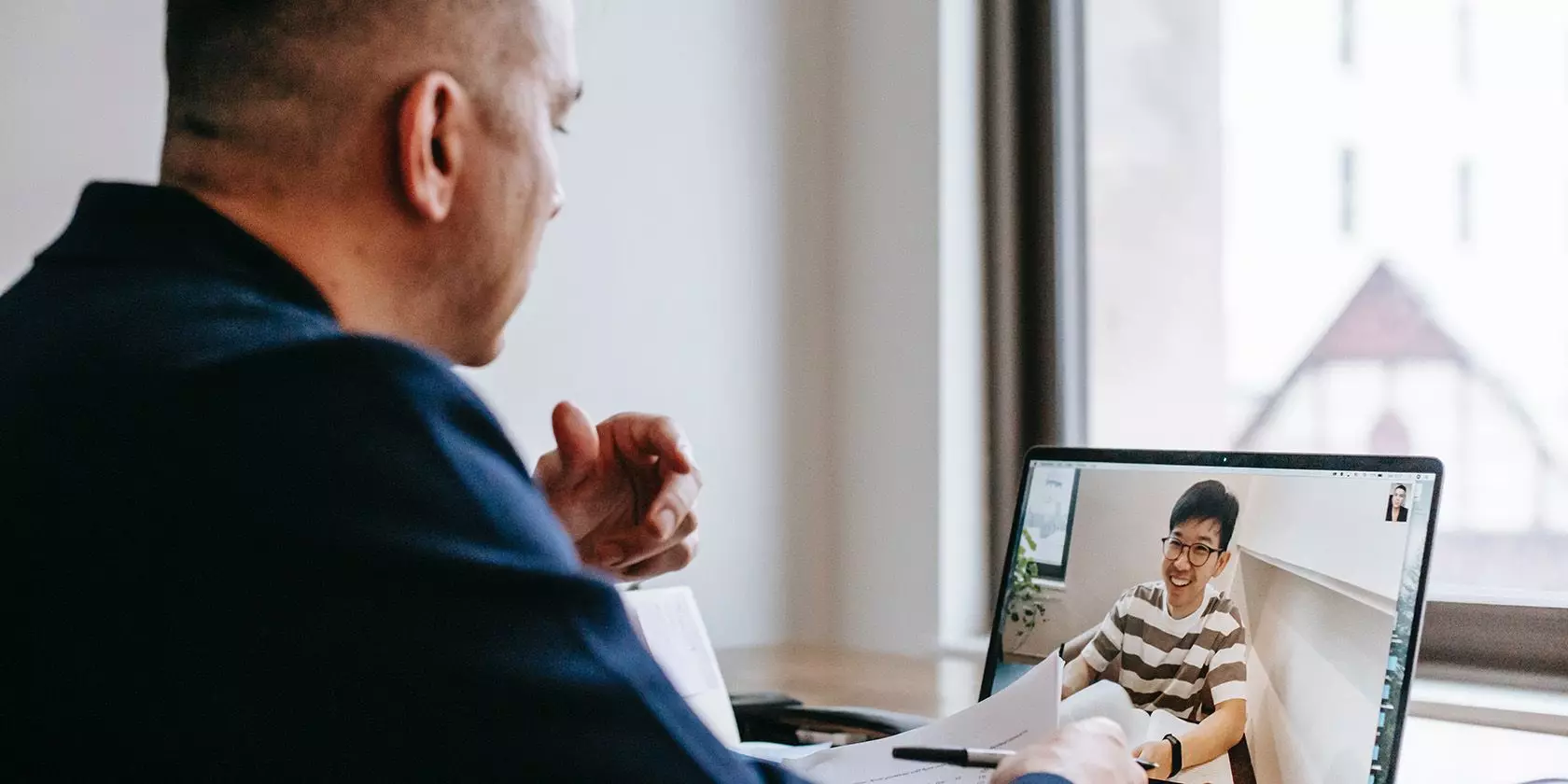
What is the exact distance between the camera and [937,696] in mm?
1331

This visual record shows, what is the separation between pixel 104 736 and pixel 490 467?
0.57ft

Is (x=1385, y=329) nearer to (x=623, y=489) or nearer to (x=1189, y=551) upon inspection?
(x=1189, y=551)

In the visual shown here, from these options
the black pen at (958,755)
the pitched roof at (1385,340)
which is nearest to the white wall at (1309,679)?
the black pen at (958,755)

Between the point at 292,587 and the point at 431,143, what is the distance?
0.91ft

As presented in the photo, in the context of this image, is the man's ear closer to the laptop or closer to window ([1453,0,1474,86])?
the laptop

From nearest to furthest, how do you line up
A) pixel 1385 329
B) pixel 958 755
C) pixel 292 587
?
pixel 292 587 → pixel 958 755 → pixel 1385 329

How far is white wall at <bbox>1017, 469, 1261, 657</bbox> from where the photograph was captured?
1.01 metres

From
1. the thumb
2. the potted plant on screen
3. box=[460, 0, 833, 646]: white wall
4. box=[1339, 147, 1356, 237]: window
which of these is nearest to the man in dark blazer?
the thumb

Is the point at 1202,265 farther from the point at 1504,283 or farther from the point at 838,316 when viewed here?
the point at 838,316

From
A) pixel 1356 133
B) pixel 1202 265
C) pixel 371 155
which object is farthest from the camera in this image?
pixel 1202 265

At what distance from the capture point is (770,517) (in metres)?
1.79

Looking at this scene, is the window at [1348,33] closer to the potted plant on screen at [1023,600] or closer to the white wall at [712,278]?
the white wall at [712,278]

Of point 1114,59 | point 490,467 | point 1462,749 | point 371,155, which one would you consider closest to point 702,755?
point 490,467

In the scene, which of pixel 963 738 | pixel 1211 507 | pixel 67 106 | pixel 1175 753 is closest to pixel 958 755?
pixel 963 738
